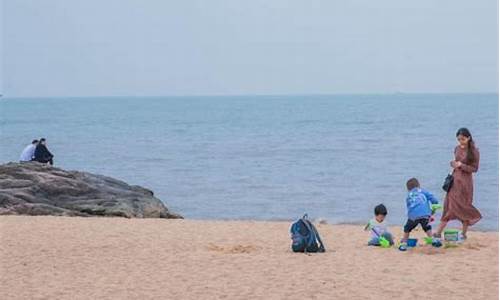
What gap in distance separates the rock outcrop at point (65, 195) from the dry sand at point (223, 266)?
9.92ft

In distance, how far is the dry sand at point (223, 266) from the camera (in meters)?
9.48

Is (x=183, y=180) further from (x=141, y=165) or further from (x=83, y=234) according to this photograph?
(x=83, y=234)

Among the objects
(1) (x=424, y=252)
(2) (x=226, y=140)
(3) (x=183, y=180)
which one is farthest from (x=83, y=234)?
(2) (x=226, y=140)

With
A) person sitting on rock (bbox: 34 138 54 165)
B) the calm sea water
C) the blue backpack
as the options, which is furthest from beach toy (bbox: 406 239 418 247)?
person sitting on rock (bbox: 34 138 54 165)

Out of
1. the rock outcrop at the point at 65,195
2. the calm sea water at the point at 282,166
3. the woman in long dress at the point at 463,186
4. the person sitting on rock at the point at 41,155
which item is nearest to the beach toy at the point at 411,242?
the woman in long dress at the point at 463,186

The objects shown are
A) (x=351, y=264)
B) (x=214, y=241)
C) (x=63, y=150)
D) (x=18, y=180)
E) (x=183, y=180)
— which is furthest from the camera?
(x=63, y=150)

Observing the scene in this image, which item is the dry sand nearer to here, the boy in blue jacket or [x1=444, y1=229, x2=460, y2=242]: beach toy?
[x1=444, y1=229, x2=460, y2=242]: beach toy

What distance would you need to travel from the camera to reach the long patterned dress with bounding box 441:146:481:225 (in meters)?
12.0

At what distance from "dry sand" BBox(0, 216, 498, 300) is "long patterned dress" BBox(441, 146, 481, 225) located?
463 millimetres

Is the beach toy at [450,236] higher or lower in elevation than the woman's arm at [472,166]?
lower

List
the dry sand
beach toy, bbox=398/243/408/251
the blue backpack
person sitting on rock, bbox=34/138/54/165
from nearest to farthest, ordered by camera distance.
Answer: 1. the dry sand
2. beach toy, bbox=398/243/408/251
3. the blue backpack
4. person sitting on rock, bbox=34/138/54/165

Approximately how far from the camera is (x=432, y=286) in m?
9.61

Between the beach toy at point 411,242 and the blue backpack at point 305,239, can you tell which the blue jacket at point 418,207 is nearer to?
the beach toy at point 411,242

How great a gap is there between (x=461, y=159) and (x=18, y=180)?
10685 mm
